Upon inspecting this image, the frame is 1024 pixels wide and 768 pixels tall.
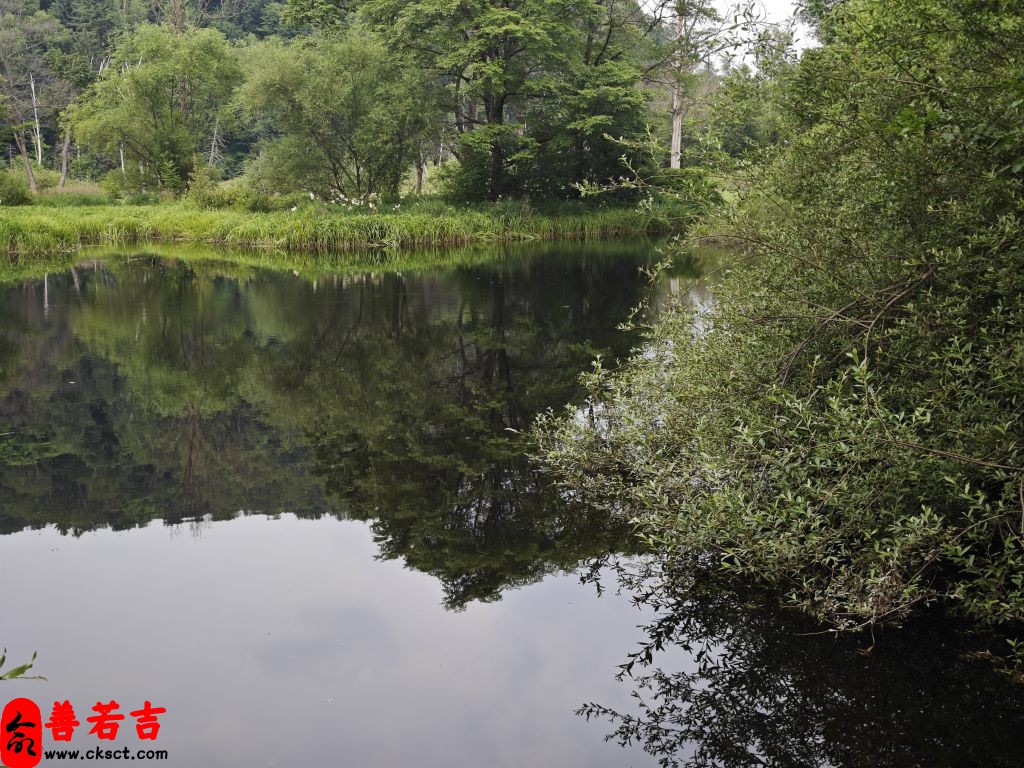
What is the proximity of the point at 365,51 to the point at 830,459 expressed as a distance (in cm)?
3140

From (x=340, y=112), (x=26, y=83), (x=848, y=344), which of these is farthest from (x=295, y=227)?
(x=26, y=83)

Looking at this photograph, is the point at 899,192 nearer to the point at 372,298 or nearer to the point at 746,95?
the point at 746,95

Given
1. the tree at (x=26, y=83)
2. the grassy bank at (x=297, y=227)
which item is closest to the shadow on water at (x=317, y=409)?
the grassy bank at (x=297, y=227)

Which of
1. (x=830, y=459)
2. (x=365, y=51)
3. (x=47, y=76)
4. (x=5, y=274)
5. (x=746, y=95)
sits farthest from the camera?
(x=47, y=76)

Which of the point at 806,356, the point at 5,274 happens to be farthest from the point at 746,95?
the point at 5,274

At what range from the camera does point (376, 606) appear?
18.4 ft

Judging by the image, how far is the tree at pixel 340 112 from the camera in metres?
32.1

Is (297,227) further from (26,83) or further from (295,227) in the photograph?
(26,83)

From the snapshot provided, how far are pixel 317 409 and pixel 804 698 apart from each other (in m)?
6.90

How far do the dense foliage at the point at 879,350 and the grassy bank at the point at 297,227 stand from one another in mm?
23746

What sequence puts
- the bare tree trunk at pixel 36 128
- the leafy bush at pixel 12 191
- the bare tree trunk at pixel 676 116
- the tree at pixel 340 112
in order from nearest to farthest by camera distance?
the tree at pixel 340 112, the leafy bush at pixel 12 191, the bare tree trunk at pixel 676 116, the bare tree trunk at pixel 36 128

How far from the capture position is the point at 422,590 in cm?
582

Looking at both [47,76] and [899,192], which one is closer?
[899,192]

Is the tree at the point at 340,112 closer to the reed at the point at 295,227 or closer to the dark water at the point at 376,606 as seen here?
the reed at the point at 295,227
